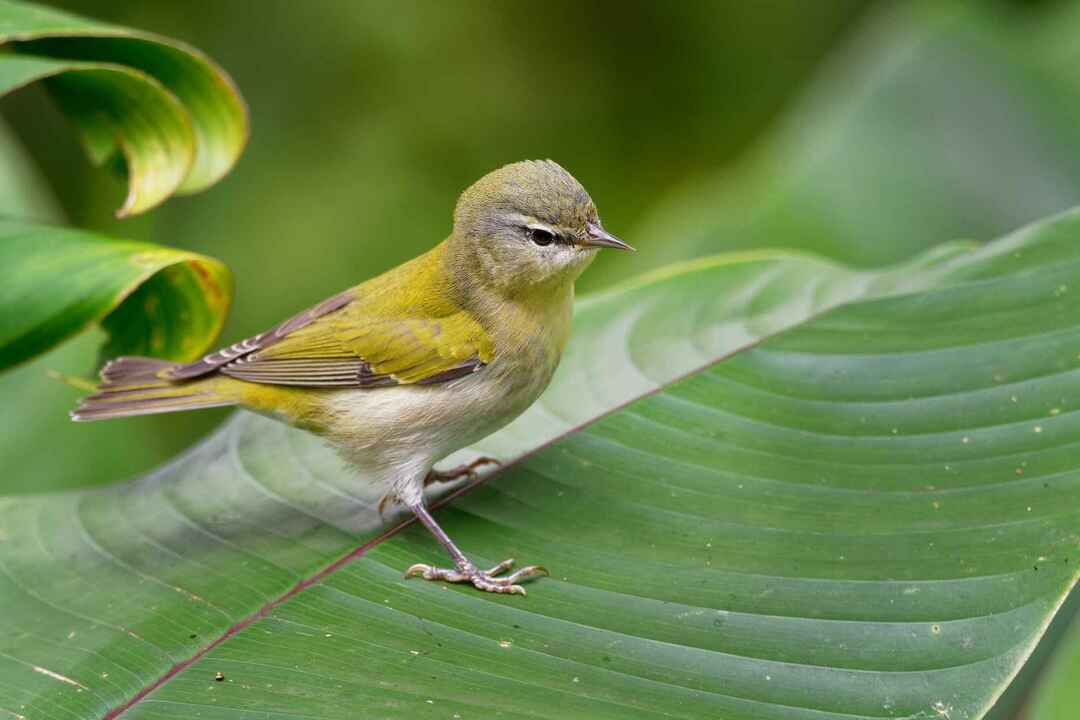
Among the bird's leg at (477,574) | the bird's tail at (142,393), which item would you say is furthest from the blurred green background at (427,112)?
the bird's leg at (477,574)

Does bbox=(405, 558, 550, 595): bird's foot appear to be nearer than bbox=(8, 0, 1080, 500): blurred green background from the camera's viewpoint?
Yes

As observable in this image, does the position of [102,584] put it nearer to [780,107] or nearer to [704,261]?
[704,261]

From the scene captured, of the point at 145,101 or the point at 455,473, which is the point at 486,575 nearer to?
the point at 455,473

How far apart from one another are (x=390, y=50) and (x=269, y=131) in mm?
891

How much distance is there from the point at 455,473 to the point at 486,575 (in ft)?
2.19

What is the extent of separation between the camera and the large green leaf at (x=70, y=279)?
278cm

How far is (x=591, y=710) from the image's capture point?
2.13 metres

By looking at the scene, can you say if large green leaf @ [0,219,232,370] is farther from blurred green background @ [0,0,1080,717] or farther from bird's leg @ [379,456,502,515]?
blurred green background @ [0,0,1080,717]

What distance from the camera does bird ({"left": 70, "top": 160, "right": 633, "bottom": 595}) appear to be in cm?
297

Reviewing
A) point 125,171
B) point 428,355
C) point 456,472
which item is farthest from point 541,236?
point 125,171

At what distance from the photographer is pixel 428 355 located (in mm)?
3029

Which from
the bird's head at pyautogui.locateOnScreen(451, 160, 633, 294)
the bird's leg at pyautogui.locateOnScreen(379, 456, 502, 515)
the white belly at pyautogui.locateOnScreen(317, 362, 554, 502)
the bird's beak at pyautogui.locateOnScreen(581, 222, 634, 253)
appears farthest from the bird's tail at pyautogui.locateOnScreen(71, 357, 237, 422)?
the bird's beak at pyautogui.locateOnScreen(581, 222, 634, 253)

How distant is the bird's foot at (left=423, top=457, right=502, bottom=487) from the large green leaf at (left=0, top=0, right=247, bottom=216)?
1.02 meters

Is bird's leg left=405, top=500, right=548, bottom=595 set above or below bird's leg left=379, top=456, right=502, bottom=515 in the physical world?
below
